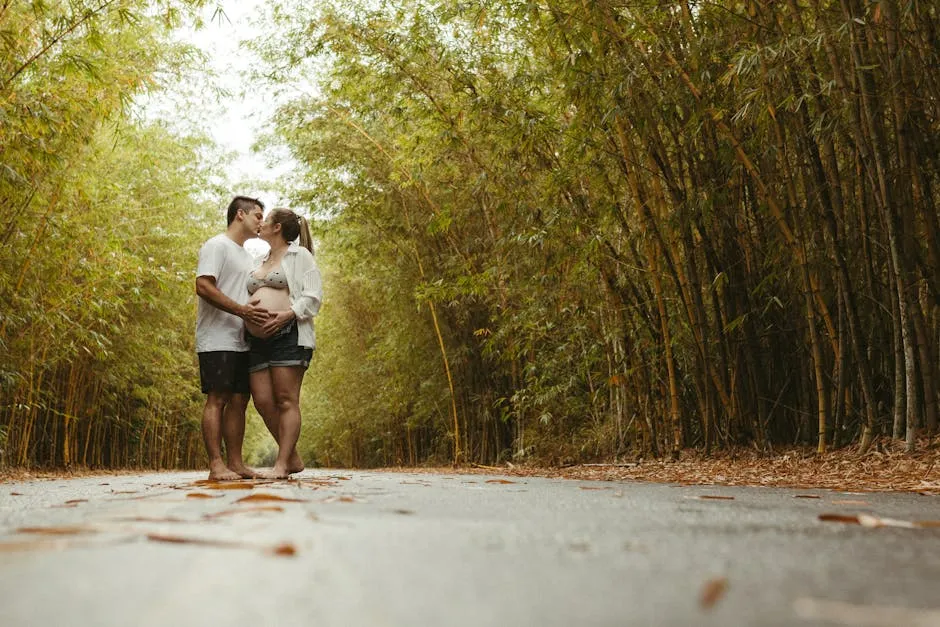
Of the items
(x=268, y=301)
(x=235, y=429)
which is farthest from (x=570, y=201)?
(x=235, y=429)

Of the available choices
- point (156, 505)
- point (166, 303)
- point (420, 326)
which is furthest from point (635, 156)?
point (166, 303)

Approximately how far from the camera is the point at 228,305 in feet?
14.5

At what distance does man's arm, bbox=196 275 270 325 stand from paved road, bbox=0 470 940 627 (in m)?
2.28

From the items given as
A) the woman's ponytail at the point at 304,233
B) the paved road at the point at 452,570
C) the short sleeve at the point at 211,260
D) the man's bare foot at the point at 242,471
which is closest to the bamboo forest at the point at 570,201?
the woman's ponytail at the point at 304,233

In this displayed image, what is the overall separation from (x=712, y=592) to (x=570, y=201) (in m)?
6.80

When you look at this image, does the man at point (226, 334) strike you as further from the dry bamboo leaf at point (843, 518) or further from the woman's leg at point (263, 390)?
the dry bamboo leaf at point (843, 518)

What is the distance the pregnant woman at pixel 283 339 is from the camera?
4492mm

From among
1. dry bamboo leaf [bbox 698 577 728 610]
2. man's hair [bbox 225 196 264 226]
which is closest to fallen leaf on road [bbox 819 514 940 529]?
dry bamboo leaf [bbox 698 577 728 610]

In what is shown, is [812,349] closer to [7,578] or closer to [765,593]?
[765,593]

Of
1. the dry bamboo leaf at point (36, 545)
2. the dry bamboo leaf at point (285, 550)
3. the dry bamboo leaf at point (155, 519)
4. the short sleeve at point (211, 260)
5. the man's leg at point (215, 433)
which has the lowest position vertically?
the dry bamboo leaf at point (285, 550)

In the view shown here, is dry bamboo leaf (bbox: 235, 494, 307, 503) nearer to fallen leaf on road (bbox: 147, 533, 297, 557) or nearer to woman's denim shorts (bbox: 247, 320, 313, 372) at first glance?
fallen leaf on road (bbox: 147, 533, 297, 557)

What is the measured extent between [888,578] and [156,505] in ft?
6.16

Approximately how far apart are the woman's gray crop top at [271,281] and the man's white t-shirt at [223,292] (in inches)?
1.9

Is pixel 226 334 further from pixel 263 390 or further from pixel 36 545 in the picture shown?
pixel 36 545
